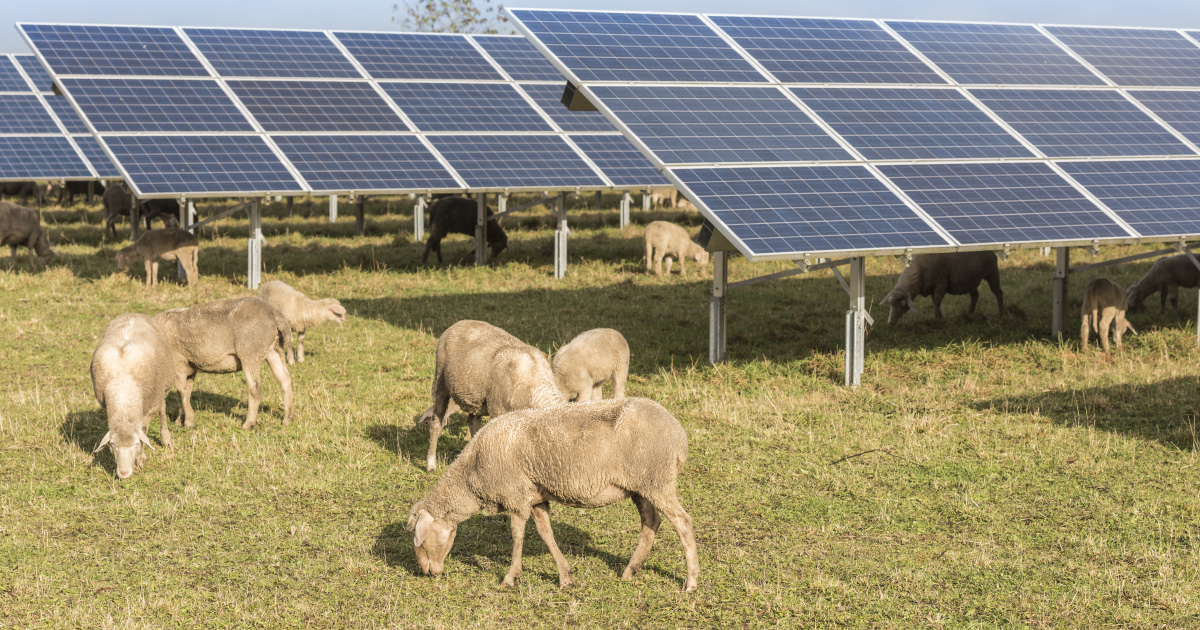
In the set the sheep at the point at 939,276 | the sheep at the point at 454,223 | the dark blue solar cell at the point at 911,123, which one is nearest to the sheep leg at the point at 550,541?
the dark blue solar cell at the point at 911,123

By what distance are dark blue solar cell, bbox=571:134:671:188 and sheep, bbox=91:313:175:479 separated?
12.8m

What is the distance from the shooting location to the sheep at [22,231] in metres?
Answer: 22.6

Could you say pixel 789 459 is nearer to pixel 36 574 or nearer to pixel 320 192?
pixel 36 574

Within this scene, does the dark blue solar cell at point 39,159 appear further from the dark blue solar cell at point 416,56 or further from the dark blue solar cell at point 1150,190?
the dark blue solar cell at point 1150,190

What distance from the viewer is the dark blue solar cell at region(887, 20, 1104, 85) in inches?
750

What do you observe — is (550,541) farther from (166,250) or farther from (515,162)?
(515,162)

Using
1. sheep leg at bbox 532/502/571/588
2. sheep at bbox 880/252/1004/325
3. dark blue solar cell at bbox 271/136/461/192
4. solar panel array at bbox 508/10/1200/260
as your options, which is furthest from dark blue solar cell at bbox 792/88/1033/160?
sheep leg at bbox 532/502/571/588

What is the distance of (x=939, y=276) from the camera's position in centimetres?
1758

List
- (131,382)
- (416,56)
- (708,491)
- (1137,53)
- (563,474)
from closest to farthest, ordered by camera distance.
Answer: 1. (563,474)
2. (708,491)
3. (131,382)
4. (1137,53)
5. (416,56)

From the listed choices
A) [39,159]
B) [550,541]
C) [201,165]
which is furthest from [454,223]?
[550,541]

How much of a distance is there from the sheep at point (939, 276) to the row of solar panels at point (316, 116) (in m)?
5.69

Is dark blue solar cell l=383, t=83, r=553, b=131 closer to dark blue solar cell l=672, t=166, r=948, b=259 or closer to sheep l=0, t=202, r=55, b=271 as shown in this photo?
sheep l=0, t=202, r=55, b=271

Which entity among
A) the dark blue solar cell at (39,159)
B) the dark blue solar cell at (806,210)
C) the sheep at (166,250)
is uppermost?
the dark blue solar cell at (39,159)

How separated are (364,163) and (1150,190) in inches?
540
